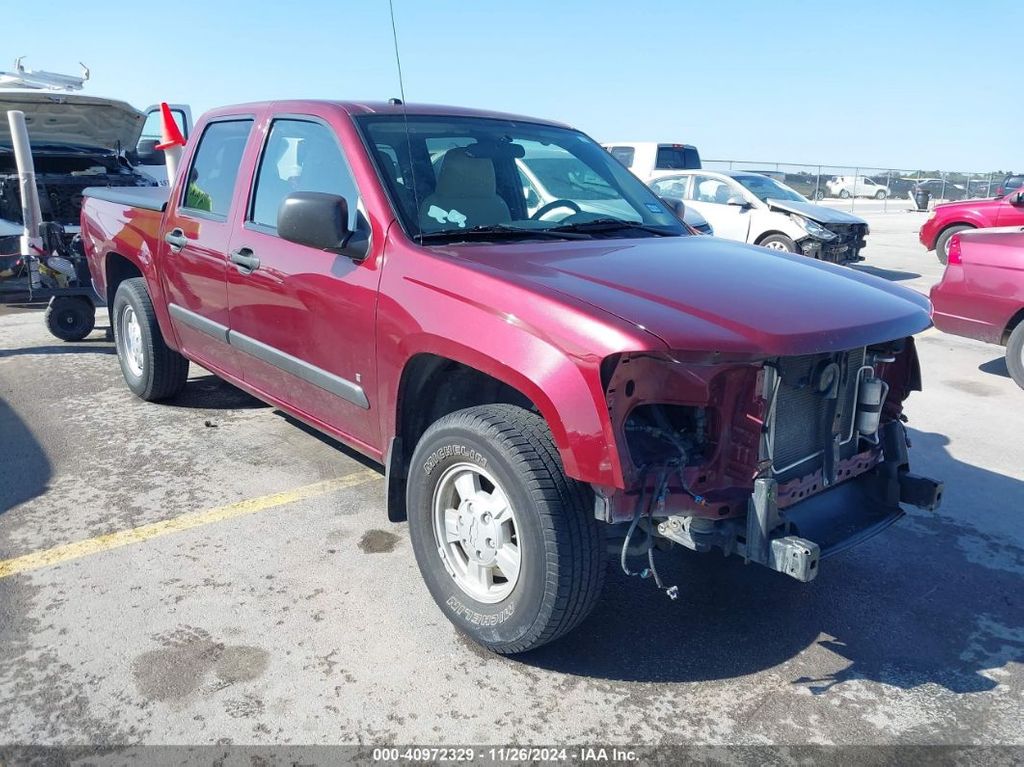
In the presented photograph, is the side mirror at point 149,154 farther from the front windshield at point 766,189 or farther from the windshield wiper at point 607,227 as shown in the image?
the windshield wiper at point 607,227

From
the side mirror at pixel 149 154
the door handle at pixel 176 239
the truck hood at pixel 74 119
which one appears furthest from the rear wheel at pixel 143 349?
the side mirror at pixel 149 154

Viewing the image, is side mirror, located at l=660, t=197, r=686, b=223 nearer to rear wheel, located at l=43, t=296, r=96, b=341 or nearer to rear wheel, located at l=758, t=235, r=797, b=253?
rear wheel, located at l=43, t=296, r=96, b=341

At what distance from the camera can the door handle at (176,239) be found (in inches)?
187

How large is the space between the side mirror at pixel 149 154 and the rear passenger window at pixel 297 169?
7.27 m

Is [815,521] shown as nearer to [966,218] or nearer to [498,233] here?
[498,233]

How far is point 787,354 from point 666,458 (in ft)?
1.64

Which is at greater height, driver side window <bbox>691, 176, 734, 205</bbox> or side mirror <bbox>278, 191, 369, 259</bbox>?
driver side window <bbox>691, 176, 734, 205</bbox>

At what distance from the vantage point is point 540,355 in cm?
267

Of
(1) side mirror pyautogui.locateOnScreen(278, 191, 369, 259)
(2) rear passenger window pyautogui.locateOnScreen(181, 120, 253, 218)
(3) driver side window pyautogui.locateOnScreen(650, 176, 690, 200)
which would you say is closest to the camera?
(1) side mirror pyautogui.locateOnScreen(278, 191, 369, 259)

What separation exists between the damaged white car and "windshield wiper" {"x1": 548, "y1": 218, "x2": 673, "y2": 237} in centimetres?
773

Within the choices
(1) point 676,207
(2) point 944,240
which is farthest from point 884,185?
(1) point 676,207

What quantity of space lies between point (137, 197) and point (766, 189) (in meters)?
10.2

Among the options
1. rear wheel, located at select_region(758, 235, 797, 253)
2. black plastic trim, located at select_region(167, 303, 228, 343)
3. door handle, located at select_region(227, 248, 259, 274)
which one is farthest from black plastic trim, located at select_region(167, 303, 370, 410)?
rear wheel, located at select_region(758, 235, 797, 253)

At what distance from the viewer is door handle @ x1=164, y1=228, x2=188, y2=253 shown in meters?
4.74
